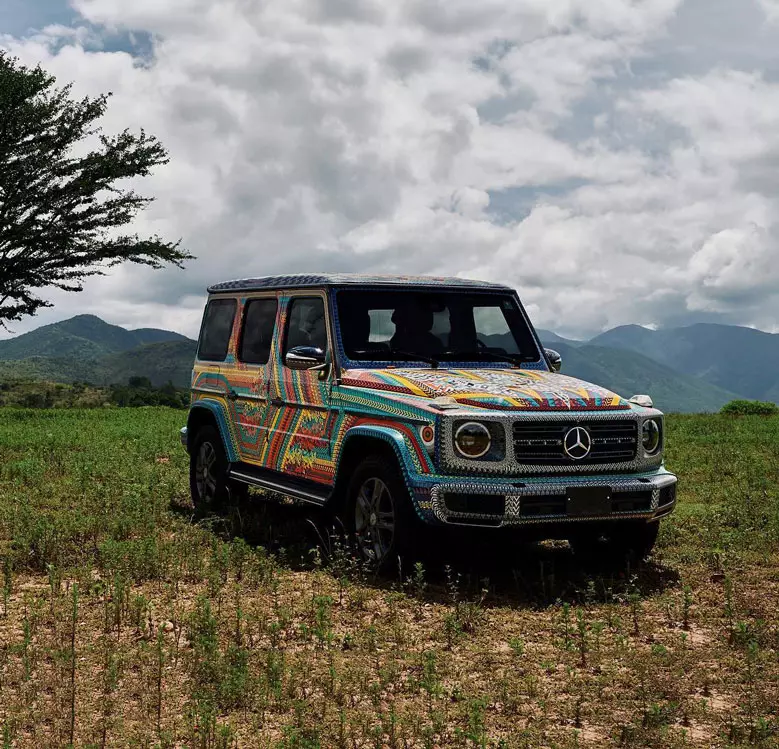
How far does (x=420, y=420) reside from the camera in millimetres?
6785

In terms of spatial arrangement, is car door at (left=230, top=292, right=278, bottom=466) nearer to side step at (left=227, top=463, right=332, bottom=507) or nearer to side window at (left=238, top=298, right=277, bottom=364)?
side window at (left=238, top=298, right=277, bottom=364)

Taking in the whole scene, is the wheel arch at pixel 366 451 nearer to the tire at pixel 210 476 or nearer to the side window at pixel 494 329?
the side window at pixel 494 329

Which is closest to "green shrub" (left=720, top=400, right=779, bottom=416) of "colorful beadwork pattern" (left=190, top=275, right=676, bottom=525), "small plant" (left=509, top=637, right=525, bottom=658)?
"colorful beadwork pattern" (left=190, top=275, right=676, bottom=525)

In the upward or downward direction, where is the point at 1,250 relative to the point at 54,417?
upward

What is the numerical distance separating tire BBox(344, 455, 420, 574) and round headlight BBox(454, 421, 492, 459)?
525mm

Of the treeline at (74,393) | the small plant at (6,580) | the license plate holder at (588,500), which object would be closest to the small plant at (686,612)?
the license plate holder at (588,500)

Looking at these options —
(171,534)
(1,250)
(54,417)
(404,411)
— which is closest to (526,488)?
(404,411)

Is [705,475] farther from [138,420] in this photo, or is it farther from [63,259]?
[63,259]

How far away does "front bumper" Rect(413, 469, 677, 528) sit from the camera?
6.60m

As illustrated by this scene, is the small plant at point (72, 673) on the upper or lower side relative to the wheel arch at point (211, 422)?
lower

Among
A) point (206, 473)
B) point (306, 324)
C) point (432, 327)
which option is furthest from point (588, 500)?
point (206, 473)

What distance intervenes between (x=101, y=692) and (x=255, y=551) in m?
3.38

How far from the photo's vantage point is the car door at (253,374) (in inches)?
355

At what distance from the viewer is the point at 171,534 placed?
9172mm
